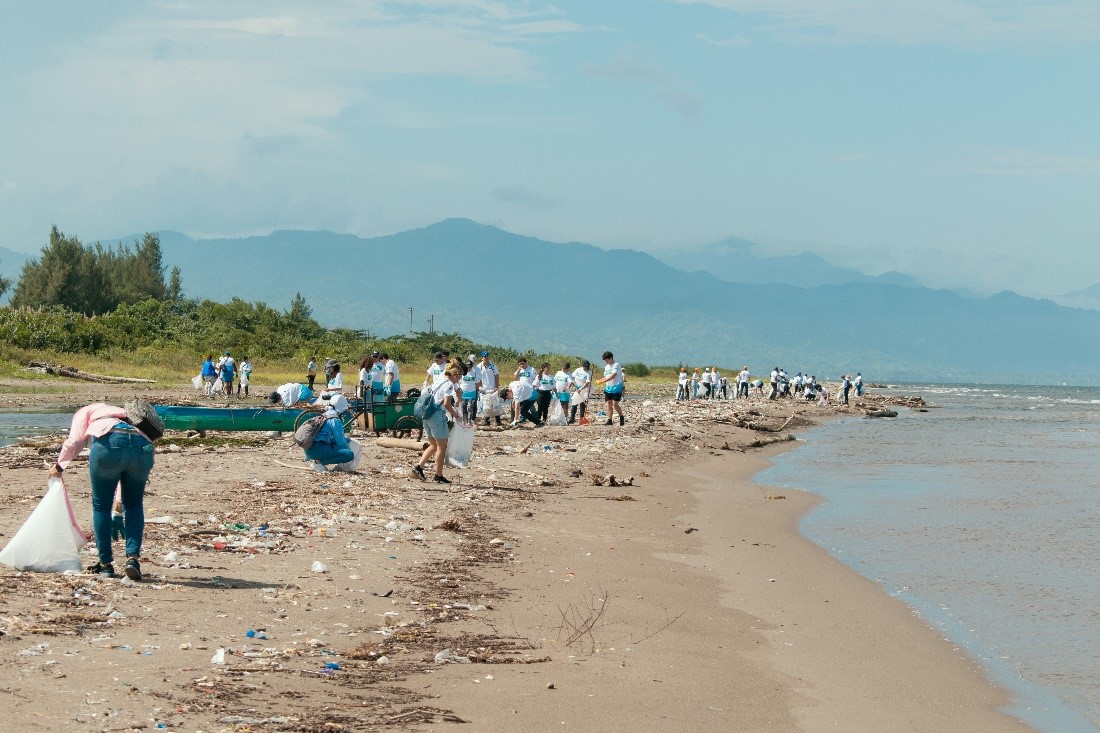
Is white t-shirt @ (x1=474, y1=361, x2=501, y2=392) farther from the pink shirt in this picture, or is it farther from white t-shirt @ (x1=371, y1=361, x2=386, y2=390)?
the pink shirt

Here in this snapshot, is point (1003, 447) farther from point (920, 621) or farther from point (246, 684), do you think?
point (246, 684)

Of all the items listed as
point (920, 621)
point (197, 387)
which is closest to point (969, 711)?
point (920, 621)

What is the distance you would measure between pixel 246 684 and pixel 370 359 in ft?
59.8

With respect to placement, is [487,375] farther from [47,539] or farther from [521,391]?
[47,539]

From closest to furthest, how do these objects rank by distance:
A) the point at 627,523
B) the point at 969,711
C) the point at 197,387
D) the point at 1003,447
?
the point at 969,711 < the point at 627,523 < the point at 1003,447 < the point at 197,387

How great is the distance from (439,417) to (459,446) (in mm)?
1428

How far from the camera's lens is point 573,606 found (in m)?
9.28

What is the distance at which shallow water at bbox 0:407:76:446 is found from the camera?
2409 cm

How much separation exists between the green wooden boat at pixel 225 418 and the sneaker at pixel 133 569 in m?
13.9

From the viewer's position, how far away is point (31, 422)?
28.2 metres

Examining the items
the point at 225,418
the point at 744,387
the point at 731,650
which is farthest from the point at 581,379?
the point at 744,387

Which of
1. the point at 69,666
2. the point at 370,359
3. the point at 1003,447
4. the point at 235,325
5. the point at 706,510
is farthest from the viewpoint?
the point at 235,325

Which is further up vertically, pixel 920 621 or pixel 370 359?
pixel 370 359

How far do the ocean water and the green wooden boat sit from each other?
373 inches
